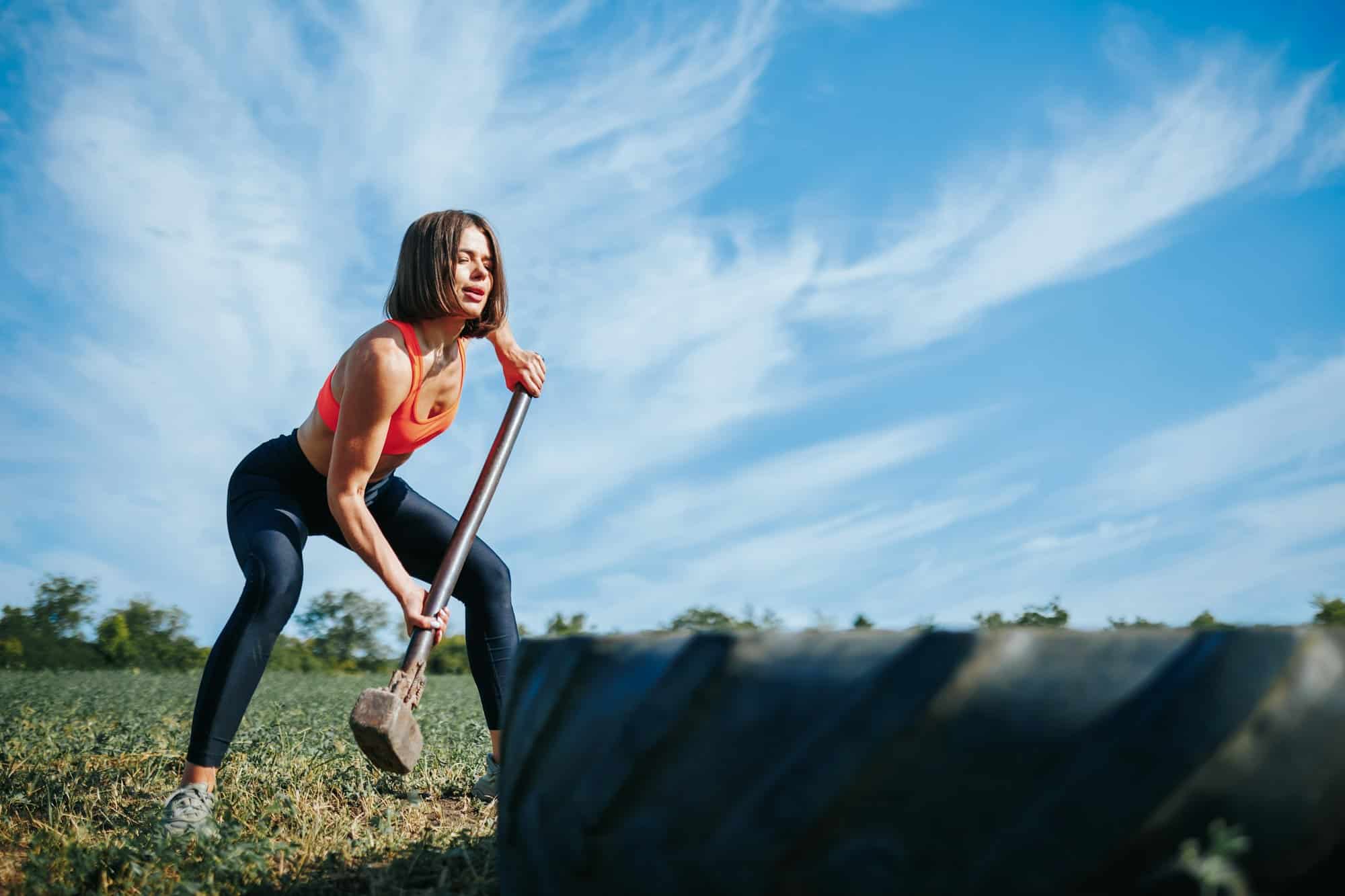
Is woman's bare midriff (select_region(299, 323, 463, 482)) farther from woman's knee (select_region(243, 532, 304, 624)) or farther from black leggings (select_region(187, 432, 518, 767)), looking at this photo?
woman's knee (select_region(243, 532, 304, 624))

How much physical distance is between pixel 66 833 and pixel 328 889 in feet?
3.84

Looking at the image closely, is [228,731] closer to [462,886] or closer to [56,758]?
[462,886]

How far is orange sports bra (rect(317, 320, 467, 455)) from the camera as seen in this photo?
3.20m

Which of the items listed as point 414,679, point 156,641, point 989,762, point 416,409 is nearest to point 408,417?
point 416,409

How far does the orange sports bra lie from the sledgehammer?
29cm

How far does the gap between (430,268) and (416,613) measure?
1.14m

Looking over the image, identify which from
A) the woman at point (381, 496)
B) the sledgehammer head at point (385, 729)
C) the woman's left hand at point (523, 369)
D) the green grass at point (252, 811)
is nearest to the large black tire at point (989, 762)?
the green grass at point (252, 811)

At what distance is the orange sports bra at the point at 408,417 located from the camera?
3.20m

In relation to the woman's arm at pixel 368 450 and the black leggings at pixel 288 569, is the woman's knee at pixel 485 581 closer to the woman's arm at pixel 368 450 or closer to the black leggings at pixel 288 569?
the black leggings at pixel 288 569

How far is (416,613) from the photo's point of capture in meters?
3.14

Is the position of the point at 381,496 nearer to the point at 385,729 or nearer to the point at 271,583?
the point at 271,583

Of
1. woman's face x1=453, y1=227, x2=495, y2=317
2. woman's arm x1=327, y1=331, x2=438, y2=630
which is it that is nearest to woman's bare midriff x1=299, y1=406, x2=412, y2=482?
woman's arm x1=327, y1=331, x2=438, y2=630

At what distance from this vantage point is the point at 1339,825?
3.47 ft

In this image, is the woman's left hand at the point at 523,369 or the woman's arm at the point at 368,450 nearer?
the woman's arm at the point at 368,450
